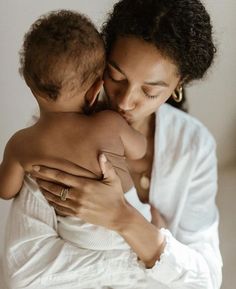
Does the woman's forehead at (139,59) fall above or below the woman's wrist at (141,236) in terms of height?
above

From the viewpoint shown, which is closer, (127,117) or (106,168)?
(106,168)

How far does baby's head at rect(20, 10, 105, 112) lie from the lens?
2.98 feet

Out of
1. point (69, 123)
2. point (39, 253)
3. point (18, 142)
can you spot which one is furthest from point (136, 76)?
point (39, 253)

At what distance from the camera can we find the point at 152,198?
136 centimetres

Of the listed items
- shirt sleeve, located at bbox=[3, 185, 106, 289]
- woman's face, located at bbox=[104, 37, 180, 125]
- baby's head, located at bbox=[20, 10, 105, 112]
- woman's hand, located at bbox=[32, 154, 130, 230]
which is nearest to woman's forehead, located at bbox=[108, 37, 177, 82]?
woman's face, located at bbox=[104, 37, 180, 125]

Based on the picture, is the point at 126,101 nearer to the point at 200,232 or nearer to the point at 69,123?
the point at 69,123

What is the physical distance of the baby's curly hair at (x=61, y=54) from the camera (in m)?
0.91

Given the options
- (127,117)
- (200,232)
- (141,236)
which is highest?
(127,117)

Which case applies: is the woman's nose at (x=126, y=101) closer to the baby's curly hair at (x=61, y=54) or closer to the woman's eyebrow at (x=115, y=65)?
the woman's eyebrow at (x=115, y=65)

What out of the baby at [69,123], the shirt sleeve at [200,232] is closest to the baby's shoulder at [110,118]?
the baby at [69,123]

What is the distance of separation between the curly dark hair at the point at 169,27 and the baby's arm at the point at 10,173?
320mm

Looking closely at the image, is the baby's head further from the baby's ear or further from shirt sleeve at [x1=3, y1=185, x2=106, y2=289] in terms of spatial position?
shirt sleeve at [x1=3, y1=185, x2=106, y2=289]

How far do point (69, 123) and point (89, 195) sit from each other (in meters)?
0.16

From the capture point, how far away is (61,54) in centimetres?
91
